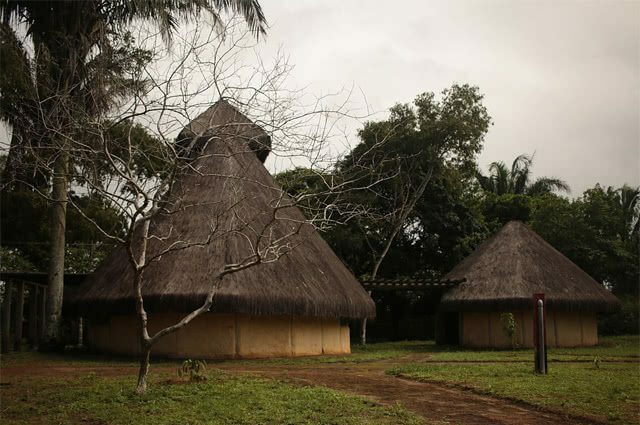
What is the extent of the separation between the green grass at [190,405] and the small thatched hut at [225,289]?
5.65m

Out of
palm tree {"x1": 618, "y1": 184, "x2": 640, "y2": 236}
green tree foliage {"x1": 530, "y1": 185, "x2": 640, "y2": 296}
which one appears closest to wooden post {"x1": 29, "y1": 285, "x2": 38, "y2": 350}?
green tree foliage {"x1": 530, "y1": 185, "x2": 640, "y2": 296}

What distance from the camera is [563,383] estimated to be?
10.8m

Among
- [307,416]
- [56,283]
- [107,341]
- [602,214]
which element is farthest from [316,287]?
[602,214]

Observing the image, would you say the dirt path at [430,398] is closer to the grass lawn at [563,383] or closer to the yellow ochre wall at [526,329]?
the grass lawn at [563,383]

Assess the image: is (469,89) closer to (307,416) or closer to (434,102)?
(434,102)

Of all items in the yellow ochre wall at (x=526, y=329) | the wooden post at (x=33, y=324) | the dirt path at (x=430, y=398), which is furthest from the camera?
the yellow ochre wall at (x=526, y=329)

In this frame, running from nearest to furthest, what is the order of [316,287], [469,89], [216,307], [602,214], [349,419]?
[349,419] → [216,307] → [316,287] → [469,89] → [602,214]

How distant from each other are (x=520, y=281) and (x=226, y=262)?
32.2ft

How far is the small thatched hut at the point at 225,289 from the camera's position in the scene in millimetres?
16359

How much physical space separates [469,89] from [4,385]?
802 inches

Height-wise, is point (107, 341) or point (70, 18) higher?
point (70, 18)

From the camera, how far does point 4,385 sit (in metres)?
10.6

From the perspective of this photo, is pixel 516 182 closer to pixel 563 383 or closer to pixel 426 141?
pixel 426 141

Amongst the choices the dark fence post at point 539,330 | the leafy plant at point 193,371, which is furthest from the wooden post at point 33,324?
the dark fence post at point 539,330
